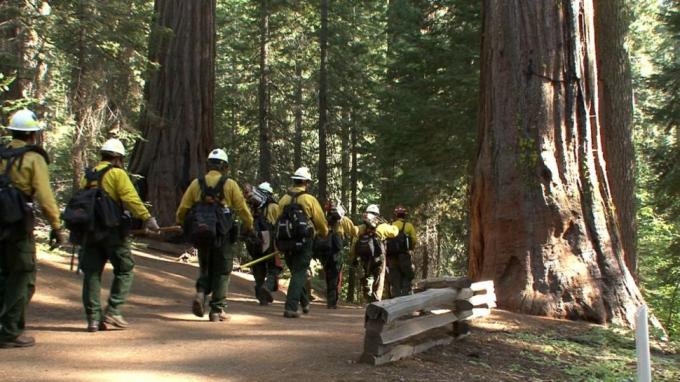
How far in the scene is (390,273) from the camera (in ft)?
52.6

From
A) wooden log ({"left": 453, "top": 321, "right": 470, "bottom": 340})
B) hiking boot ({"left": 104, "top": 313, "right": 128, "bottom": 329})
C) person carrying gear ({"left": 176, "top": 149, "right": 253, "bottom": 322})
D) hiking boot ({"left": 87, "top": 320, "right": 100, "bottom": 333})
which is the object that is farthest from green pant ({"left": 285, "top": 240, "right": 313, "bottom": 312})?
hiking boot ({"left": 87, "top": 320, "right": 100, "bottom": 333})

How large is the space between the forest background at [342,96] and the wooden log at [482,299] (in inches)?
252

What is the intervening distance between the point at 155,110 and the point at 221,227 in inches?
390

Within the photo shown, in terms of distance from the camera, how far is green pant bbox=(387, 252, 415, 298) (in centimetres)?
1577

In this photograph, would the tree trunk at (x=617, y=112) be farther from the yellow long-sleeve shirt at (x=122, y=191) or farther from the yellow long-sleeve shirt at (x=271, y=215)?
the yellow long-sleeve shirt at (x=122, y=191)

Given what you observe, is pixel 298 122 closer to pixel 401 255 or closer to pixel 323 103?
pixel 323 103

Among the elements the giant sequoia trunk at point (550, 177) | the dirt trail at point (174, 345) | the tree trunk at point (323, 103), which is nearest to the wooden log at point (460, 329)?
the dirt trail at point (174, 345)

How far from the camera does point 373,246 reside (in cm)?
1473

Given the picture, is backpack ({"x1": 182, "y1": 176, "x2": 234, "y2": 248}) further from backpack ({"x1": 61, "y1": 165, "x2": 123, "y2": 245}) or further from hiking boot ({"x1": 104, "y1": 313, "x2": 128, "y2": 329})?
hiking boot ({"x1": 104, "y1": 313, "x2": 128, "y2": 329})

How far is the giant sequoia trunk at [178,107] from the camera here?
17.0m

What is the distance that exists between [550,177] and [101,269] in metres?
5.97

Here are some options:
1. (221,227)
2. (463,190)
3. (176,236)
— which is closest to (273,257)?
(221,227)

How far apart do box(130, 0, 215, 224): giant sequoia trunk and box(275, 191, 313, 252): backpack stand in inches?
314

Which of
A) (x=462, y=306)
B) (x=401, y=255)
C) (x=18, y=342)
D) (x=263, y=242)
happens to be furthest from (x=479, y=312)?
(x=401, y=255)
